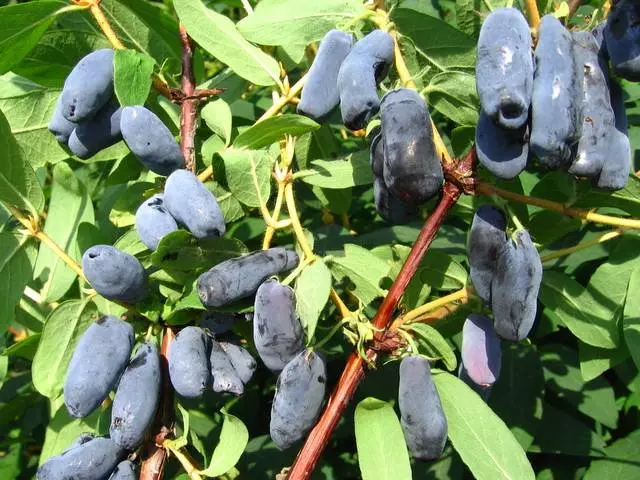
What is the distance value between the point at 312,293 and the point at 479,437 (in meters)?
0.30

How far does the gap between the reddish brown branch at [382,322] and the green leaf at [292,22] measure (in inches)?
12.4

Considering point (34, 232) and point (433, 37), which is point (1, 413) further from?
point (433, 37)

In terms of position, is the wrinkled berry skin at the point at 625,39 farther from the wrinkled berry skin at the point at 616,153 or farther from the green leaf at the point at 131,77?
the green leaf at the point at 131,77

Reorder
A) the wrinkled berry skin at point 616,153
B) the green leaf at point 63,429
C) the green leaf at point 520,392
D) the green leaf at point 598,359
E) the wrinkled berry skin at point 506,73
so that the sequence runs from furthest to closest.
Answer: the green leaf at point 520,392 → the green leaf at point 63,429 → the green leaf at point 598,359 → the wrinkled berry skin at point 616,153 → the wrinkled berry skin at point 506,73

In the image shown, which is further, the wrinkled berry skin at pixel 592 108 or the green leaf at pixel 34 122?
the green leaf at pixel 34 122

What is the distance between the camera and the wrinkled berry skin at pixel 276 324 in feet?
3.16

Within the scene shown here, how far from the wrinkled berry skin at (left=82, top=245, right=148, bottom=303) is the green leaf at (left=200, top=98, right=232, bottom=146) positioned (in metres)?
0.26

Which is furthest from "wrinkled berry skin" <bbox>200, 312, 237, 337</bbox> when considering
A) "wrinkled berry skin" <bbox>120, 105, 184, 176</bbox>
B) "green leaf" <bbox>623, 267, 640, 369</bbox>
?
"green leaf" <bbox>623, 267, 640, 369</bbox>

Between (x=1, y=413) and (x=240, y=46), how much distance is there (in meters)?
1.06

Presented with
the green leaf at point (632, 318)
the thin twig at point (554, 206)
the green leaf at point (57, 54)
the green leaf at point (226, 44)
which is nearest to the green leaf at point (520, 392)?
the green leaf at point (632, 318)

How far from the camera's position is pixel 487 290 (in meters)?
1.00

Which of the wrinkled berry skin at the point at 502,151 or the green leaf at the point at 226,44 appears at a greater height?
the green leaf at the point at 226,44

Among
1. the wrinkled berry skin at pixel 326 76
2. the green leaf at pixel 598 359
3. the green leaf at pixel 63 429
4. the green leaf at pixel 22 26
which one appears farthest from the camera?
the green leaf at pixel 63 429

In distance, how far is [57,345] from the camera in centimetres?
119
